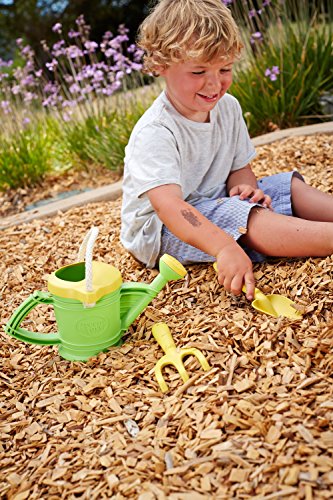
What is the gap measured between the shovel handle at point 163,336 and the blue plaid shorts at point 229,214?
0.41 meters

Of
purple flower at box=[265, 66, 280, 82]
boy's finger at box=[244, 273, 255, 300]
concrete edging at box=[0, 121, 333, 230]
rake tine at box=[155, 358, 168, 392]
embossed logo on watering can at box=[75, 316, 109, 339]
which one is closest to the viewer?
rake tine at box=[155, 358, 168, 392]

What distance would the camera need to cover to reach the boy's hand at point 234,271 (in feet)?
6.13

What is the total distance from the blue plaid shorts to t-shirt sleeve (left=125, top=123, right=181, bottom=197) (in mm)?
202

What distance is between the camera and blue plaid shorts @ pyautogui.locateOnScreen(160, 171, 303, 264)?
6.87ft

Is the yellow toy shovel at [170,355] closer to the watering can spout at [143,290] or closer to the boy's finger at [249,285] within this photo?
the watering can spout at [143,290]

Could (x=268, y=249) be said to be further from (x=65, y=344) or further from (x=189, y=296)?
(x=65, y=344)

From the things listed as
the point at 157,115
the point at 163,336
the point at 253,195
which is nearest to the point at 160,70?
the point at 157,115

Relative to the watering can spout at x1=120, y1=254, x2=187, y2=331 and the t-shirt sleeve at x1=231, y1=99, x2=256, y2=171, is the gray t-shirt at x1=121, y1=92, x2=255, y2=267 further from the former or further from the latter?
the watering can spout at x1=120, y1=254, x2=187, y2=331

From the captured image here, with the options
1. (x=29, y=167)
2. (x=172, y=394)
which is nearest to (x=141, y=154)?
(x=172, y=394)

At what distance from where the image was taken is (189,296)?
82.7 inches

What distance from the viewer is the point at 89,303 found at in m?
1.67

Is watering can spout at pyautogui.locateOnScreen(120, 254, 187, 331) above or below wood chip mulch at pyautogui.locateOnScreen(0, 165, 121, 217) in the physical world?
above

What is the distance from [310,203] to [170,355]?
950mm

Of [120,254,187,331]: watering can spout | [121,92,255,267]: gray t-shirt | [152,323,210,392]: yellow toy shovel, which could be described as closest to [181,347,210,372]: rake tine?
[152,323,210,392]: yellow toy shovel
